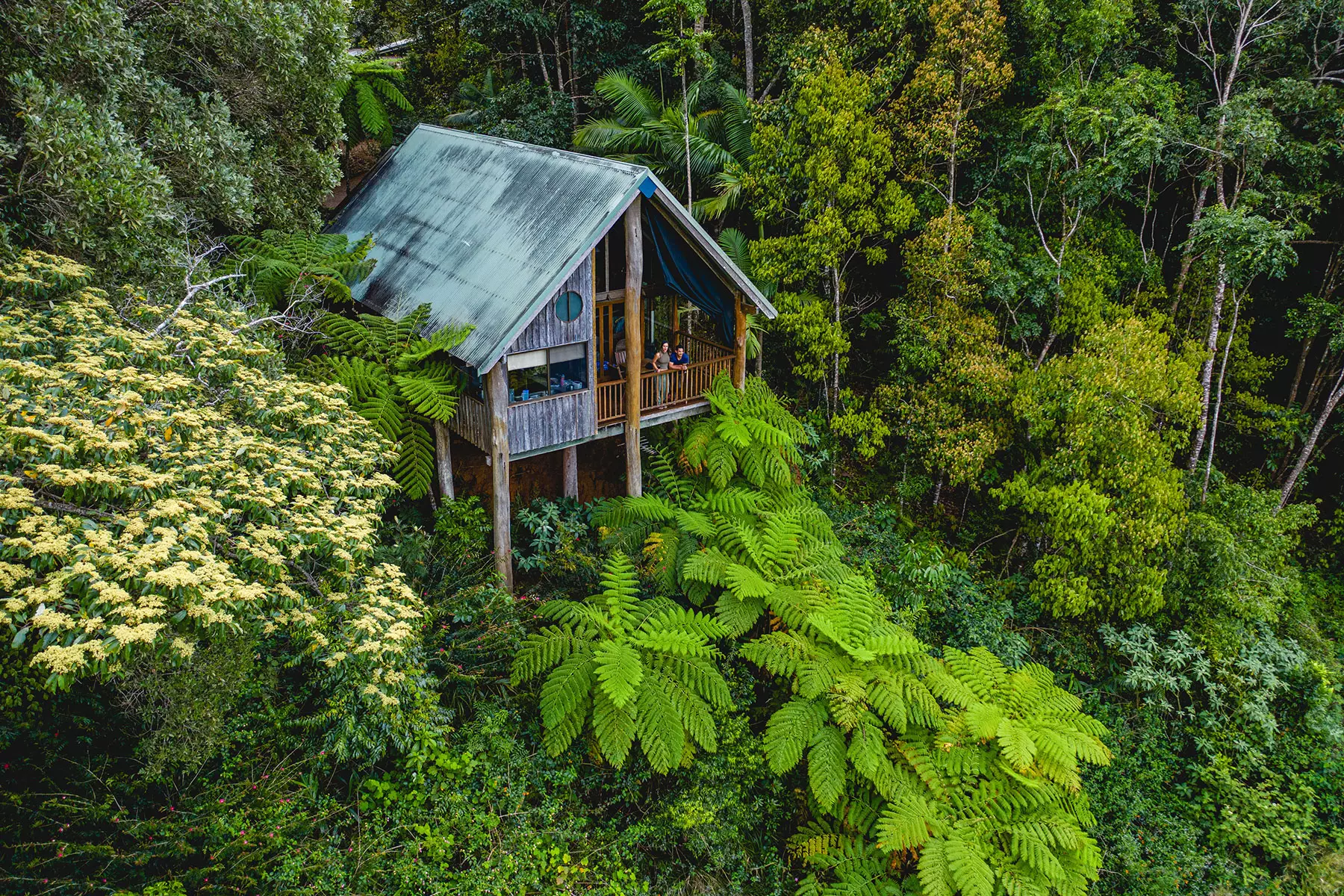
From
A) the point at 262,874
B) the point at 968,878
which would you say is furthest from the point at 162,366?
the point at 968,878

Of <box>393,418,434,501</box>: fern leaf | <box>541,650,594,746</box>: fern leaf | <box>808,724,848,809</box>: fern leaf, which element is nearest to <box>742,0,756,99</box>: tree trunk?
<box>393,418,434,501</box>: fern leaf

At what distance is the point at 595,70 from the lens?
2039 centimetres

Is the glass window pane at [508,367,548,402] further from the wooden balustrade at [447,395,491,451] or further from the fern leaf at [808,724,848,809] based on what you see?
the fern leaf at [808,724,848,809]

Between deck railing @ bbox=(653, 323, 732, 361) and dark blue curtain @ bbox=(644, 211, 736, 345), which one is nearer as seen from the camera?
dark blue curtain @ bbox=(644, 211, 736, 345)

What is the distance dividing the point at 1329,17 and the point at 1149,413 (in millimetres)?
8523

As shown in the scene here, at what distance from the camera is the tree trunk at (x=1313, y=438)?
16453 millimetres

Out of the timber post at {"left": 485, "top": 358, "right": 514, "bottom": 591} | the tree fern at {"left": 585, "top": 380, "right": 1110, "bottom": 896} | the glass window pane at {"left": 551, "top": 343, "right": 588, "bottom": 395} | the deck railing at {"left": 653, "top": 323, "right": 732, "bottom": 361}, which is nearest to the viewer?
the tree fern at {"left": 585, "top": 380, "right": 1110, "bottom": 896}

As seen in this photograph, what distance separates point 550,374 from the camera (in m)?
13.0

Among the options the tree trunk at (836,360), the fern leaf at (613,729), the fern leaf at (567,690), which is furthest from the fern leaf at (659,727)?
the tree trunk at (836,360)

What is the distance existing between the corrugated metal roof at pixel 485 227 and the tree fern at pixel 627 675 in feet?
12.9

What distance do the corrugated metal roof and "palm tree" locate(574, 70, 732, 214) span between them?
3324mm

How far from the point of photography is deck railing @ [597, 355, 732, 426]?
1349cm

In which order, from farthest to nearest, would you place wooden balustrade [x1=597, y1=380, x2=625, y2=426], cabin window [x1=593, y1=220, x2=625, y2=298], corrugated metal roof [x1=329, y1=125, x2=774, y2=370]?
wooden balustrade [x1=597, y1=380, x2=625, y2=426], cabin window [x1=593, y1=220, x2=625, y2=298], corrugated metal roof [x1=329, y1=125, x2=774, y2=370]

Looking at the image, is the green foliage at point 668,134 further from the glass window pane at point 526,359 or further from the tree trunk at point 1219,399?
the tree trunk at point 1219,399
